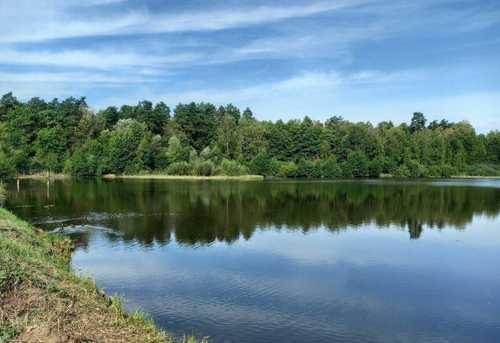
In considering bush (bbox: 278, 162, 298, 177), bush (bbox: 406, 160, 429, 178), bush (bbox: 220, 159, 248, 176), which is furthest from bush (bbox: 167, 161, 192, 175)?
bush (bbox: 406, 160, 429, 178)

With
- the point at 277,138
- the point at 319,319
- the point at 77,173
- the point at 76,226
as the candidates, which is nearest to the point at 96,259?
the point at 76,226

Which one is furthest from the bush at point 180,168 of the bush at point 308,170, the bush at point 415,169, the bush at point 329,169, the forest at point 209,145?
the bush at point 415,169

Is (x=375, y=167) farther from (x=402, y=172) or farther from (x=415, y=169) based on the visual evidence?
(x=415, y=169)

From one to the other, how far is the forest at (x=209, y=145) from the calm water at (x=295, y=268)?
194 ft

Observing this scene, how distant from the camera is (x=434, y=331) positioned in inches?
521

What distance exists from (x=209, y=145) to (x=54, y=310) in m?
101

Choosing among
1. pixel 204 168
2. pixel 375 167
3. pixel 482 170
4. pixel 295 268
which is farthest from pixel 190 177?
pixel 482 170

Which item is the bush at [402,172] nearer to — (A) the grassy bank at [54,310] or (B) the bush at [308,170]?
(B) the bush at [308,170]

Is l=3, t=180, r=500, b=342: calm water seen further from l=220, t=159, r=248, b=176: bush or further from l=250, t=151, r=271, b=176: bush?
l=250, t=151, r=271, b=176: bush

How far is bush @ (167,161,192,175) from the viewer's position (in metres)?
94.8

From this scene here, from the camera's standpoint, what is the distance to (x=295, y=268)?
784 inches

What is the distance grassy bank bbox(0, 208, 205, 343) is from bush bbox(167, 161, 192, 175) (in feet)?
268

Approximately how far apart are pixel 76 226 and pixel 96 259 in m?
9.23

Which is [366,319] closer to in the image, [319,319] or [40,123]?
[319,319]
